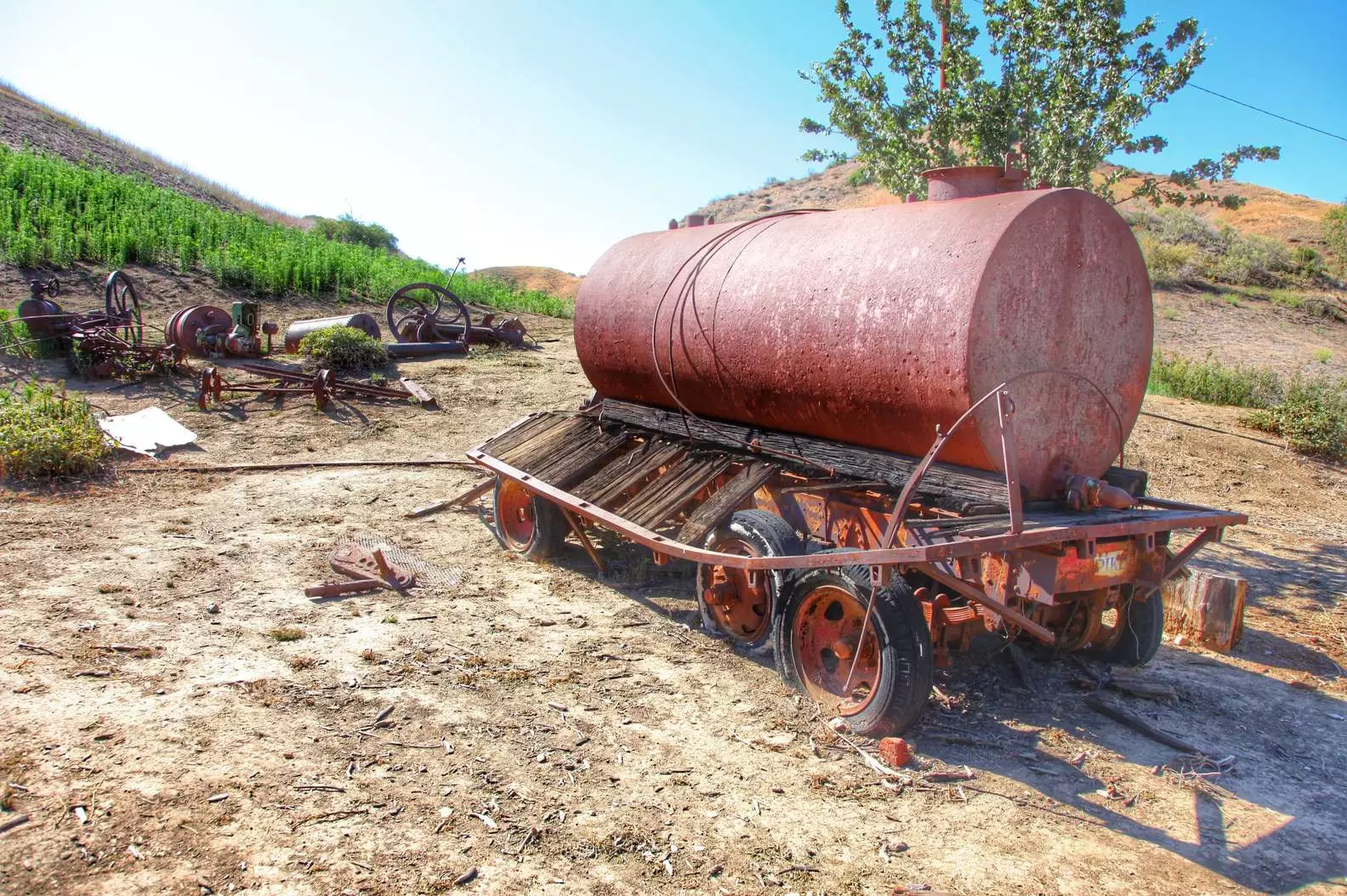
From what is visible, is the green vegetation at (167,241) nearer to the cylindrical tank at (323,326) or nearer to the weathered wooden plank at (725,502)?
the cylindrical tank at (323,326)

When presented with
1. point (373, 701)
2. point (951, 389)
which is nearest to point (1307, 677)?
point (951, 389)

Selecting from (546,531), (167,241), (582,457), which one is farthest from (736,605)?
(167,241)

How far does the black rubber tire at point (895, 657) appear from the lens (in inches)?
173

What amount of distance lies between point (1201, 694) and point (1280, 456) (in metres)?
7.46

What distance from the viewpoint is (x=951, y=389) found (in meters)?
4.68

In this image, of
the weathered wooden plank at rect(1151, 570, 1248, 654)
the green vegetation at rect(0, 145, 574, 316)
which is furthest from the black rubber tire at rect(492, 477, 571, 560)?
the green vegetation at rect(0, 145, 574, 316)

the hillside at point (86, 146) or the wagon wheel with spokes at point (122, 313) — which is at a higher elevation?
the hillside at point (86, 146)

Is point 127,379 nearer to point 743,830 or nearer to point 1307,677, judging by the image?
point 743,830

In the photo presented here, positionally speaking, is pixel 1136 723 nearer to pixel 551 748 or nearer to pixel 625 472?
pixel 551 748

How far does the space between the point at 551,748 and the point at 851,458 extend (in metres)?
2.34

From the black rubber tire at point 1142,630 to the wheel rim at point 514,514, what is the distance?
4514mm

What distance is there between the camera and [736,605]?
229 inches

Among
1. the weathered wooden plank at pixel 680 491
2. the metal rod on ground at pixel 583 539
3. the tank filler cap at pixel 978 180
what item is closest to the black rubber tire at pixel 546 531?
the metal rod on ground at pixel 583 539

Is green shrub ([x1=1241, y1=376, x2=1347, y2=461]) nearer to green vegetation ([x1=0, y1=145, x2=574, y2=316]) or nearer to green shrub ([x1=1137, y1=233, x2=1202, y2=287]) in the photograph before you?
green shrub ([x1=1137, y1=233, x2=1202, y2=287])
